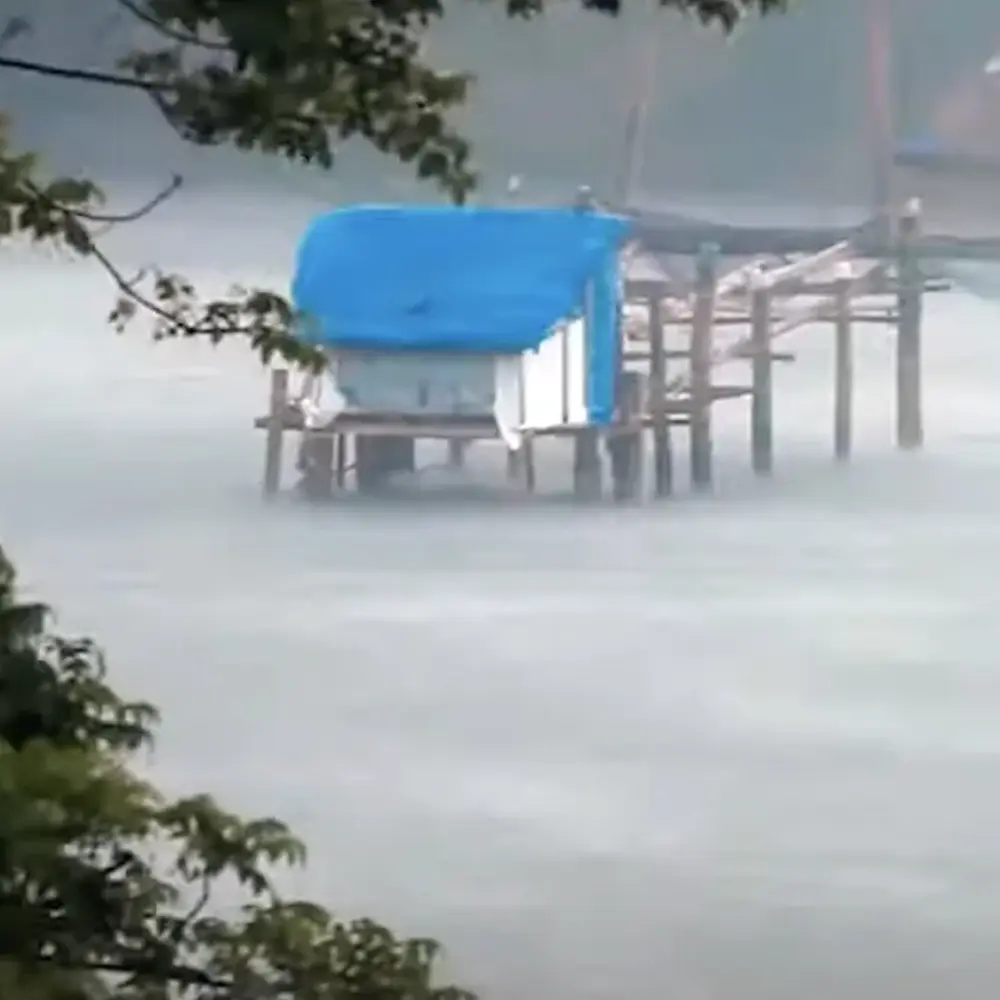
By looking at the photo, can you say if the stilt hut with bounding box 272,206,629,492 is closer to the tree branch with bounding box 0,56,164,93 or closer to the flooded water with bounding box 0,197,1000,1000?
the flooded water with bounding box 0,197,1000,1000

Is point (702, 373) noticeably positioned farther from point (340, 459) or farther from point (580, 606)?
point (580, 606)

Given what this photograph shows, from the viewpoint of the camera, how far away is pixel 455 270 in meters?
5.93

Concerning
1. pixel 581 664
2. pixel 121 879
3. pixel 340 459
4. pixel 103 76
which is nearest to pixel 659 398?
pixel 340 459

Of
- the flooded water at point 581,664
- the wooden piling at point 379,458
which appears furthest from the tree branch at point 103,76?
the wooden piling at point 379,458

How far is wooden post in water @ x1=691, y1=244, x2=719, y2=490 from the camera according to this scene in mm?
6293

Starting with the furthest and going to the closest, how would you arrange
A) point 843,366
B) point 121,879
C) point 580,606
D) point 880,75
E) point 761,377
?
point 843,366, point 761,377, point 880,75, point 580,606, point 121,879

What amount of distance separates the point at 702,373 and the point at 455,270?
735 millimetres

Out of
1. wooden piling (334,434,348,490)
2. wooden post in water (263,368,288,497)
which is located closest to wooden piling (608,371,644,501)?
wooden piling (334,434,348,490)

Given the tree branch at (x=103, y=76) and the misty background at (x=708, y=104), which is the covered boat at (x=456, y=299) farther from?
the tree branch at (x=103, y=76)

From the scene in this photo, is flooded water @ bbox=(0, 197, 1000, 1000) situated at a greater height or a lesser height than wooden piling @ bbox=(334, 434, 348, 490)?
lesser

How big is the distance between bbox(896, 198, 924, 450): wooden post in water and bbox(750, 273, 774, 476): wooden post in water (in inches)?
12.7

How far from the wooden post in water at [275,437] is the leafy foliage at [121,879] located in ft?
14.1

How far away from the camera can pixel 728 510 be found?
6168mm

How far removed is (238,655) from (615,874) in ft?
4.67
